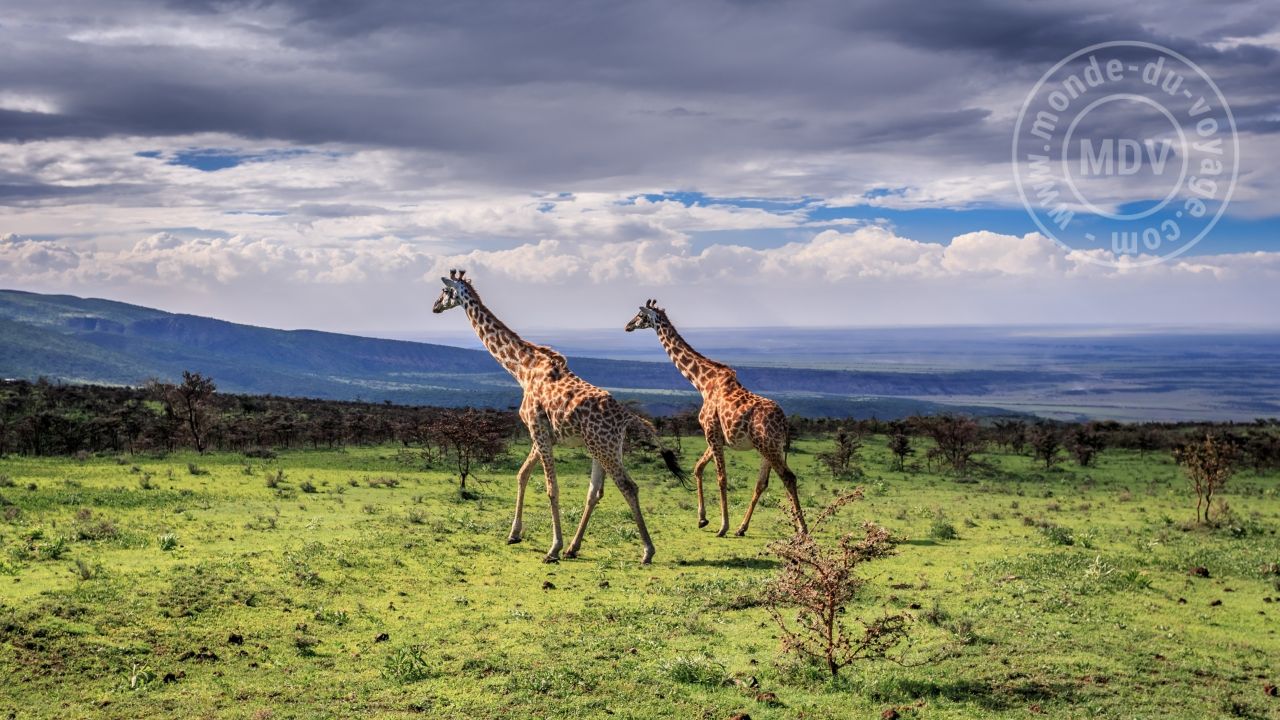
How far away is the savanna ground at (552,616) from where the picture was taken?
9719mm

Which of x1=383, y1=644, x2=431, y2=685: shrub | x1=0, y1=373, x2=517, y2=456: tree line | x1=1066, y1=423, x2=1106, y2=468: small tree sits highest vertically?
x1=383, y1=644, x2=431, y2=685: shrub

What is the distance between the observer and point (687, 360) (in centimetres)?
2262

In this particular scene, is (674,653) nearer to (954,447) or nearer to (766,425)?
(766,425)

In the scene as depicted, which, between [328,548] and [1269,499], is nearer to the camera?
[328,548]

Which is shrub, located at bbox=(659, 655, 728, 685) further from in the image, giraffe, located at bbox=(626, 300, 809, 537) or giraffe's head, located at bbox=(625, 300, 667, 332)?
giraffe's head, located at bbox=(625, 300, 667, 332)

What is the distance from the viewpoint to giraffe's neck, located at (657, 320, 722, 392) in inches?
864

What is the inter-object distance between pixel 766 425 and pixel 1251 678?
10.1 meters

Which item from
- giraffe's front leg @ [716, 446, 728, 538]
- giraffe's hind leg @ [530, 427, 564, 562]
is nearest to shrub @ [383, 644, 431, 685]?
giraffe's hind leg @ [530, 427, 564, 562]

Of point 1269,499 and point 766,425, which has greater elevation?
point 766,425

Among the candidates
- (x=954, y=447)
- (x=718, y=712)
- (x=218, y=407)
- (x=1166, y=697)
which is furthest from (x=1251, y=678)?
(x=218, y=407)

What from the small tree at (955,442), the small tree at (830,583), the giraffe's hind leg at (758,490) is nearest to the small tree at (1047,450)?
the small tree at (955,442)

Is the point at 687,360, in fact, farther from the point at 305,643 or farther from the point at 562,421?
the point at 305,643

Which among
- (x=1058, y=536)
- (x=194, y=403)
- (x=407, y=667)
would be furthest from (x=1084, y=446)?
(x=407, y=667)

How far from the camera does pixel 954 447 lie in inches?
1661
